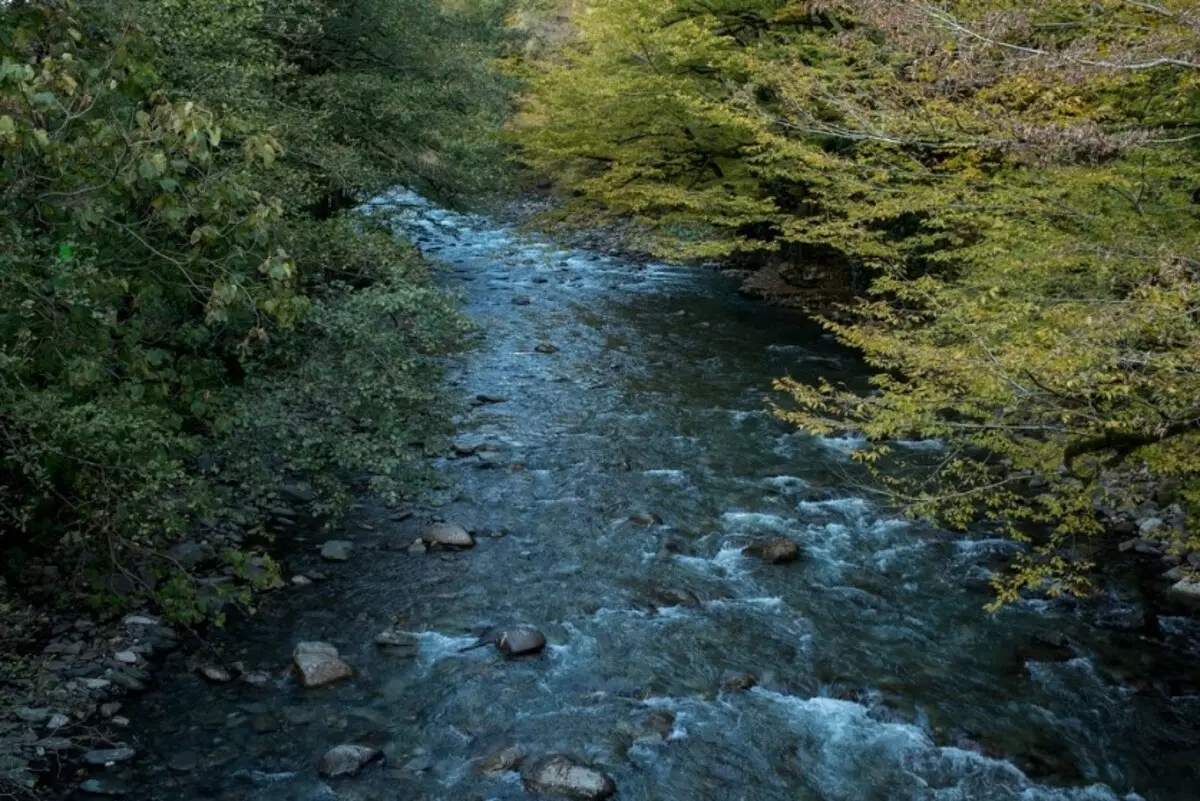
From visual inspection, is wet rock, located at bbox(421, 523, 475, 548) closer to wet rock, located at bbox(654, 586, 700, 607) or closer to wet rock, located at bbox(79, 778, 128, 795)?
wet rock, located at bbox(654, 586, 700, 607)

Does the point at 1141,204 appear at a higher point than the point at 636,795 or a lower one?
higher

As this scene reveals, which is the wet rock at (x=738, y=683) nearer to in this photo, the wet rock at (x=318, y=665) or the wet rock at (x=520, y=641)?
the wet rock at (x=520, y=641)

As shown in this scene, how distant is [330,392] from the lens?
848 centimetres

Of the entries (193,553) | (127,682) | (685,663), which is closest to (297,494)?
(193,553)

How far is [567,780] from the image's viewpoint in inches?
253

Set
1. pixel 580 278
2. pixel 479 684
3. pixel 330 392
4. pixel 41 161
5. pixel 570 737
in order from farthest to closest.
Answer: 1. pixel 580 278
2. pixel 330 392
3. pixel 479 684
4. pixel 570 737
5. pixel 41 161

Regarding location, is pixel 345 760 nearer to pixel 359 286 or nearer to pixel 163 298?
pixel 163 298

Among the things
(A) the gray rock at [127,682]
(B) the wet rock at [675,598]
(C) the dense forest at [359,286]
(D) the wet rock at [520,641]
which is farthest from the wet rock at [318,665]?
(B) the wet rock at [675,598]

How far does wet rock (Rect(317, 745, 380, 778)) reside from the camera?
6.46 metres

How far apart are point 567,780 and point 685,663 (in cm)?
194

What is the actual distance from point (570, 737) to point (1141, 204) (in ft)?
23.2

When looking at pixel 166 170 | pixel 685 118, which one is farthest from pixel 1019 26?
pixel 685 118

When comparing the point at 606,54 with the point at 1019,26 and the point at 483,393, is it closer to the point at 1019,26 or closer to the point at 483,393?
the point at 483,393

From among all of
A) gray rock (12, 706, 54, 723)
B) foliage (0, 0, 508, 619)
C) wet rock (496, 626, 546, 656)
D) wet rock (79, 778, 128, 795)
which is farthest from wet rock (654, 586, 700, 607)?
gray rock (12, 706, 54, 723)
